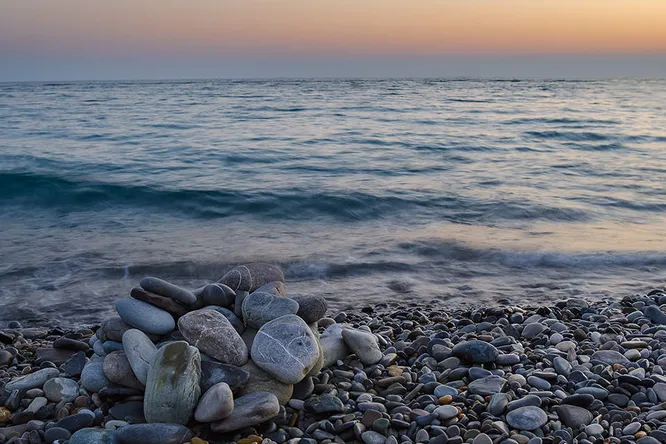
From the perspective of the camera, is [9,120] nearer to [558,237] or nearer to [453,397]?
[558,237]

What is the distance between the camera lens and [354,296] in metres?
6.57

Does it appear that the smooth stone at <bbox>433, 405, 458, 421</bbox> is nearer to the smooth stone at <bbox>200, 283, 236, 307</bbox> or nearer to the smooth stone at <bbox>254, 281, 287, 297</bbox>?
the smooth stone at <bbox>254, 281, 287, 297</bbox>

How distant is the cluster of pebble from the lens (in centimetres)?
325

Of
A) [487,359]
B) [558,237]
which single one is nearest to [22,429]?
[487,359]

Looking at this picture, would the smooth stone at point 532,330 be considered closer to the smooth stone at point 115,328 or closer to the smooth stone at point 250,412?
the smooth stone at point 250,412

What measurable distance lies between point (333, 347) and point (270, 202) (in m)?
7.51

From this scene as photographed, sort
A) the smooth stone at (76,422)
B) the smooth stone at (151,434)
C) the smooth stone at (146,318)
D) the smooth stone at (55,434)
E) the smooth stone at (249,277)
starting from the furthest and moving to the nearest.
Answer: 1. the smooth stone at (249,277)
2. the smooth stone at (146,318)
3. the smooth stone at (76,422)
4. the smooth stone at (55,434)
5. the smooth stone at (151,434)

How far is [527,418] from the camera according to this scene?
3303 mm

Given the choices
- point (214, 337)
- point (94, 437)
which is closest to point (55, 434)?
point (94, 437)

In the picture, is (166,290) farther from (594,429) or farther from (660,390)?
(660,390)

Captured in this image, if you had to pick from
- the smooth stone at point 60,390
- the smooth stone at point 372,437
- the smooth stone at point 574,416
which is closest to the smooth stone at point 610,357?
the smooth stone at point 574,416

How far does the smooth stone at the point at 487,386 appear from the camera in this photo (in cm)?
365

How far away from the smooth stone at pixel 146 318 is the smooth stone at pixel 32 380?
20.9 inches

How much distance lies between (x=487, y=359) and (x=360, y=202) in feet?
24.3
